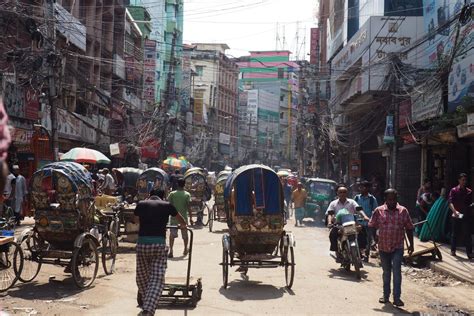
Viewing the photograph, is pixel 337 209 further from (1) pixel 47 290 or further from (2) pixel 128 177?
(2) pixel 128 177

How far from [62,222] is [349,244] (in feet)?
17.3

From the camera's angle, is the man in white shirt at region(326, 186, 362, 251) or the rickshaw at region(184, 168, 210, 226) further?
the rickshaw at region(184, 168, 210, 226)

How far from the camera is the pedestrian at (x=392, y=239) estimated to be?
8.66 meters

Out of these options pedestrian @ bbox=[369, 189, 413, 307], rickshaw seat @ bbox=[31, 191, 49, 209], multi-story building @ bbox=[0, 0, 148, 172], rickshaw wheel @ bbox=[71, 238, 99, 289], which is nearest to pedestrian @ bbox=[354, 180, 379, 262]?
pedestrian @ bbox=[369, 189, 413, 307]

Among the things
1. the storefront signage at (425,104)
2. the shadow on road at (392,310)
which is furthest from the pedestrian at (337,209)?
the storefront signage at (425,104)

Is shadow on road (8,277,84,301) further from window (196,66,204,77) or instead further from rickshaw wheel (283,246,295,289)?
window (196,66,204,77)

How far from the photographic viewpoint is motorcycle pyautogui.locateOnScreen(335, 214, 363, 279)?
431 inches

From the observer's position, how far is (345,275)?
11500 mm

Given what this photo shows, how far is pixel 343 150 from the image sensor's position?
4066 centimetres

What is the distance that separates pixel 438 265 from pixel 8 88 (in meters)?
14.1

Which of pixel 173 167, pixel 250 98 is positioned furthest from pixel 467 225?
pixel 250 98

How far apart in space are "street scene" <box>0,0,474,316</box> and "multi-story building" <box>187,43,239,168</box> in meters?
29.4

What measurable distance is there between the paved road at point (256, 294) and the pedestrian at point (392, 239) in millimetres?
314

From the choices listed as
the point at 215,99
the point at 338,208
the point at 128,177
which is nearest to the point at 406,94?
the point at 338,208
